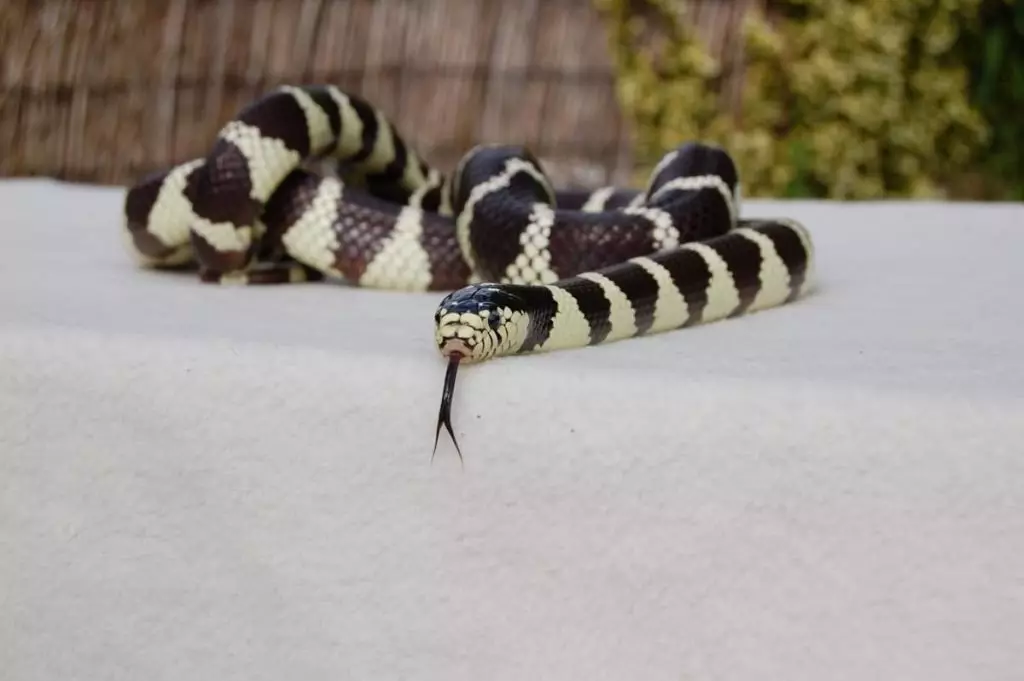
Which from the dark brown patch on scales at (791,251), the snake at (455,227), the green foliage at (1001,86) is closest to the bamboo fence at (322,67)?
the green foliage at (1001,86)

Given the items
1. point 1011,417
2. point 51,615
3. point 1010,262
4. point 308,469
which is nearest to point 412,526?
point 308,469

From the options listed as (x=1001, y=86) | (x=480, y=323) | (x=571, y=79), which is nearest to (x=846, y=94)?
(x=1001, y=86)

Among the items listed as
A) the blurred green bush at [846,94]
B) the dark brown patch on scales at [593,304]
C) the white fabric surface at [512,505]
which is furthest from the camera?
the blurred green bush at [846,94]

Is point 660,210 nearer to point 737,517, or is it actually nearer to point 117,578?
point 737,517

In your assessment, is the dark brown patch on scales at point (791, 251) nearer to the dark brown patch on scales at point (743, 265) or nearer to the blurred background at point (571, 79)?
the dark brown patch on scales at point (743, 265)

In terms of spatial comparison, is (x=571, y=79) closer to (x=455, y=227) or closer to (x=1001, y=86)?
(x=1001, y=86)

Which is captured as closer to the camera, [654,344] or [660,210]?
[654,344]
